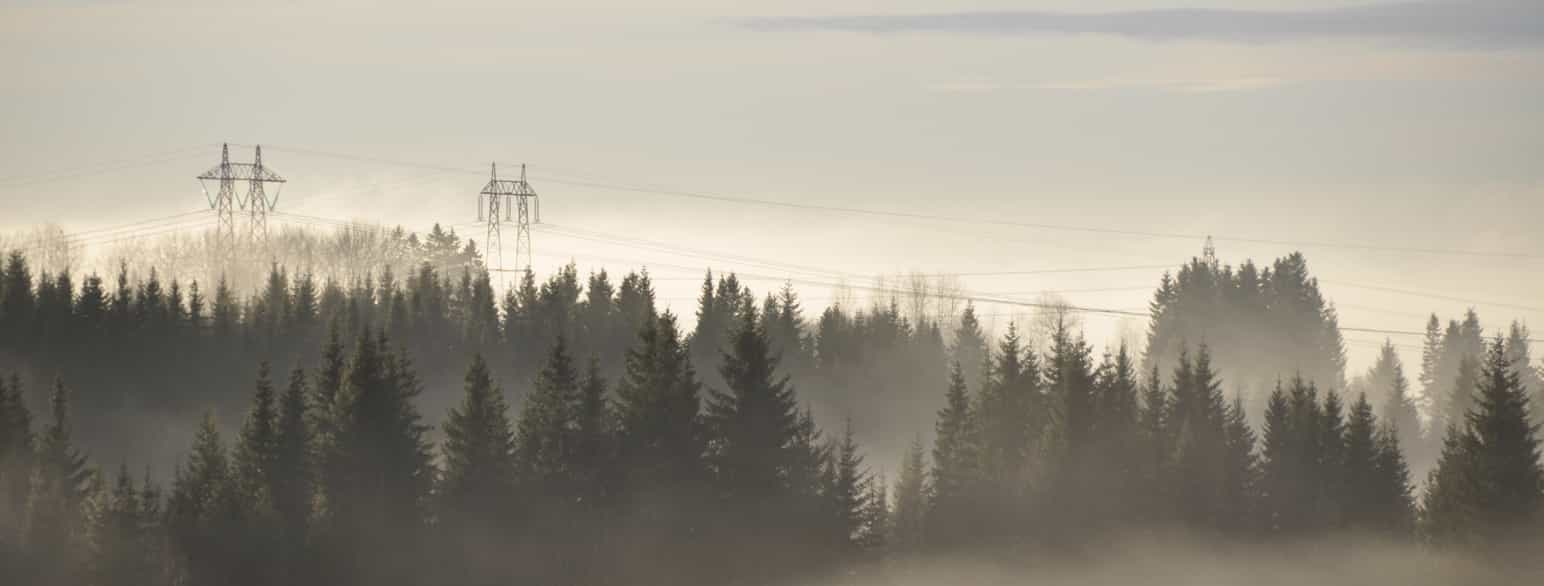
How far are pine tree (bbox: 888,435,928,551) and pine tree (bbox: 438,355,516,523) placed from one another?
73.4 feet

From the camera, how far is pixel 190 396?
165m

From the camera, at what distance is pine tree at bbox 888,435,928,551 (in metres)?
108

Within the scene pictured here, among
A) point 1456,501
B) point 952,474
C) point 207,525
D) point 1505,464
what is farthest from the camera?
point 952,474

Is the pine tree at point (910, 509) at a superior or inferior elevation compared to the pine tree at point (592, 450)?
inferior

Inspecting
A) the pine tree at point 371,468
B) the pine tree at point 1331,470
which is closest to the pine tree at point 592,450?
the pine tree at point 371,468

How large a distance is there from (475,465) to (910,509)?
85.6 feet

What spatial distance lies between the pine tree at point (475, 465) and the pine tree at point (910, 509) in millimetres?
22372

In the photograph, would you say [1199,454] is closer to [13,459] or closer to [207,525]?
[207,525]

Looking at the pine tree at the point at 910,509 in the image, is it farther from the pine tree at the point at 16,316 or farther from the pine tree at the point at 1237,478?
the pine tree at the point at 16,316

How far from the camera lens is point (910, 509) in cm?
11144

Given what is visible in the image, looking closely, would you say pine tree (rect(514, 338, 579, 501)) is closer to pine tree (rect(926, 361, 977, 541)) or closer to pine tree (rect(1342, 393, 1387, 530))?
pine tree (rect(926, 361, 977, 541))

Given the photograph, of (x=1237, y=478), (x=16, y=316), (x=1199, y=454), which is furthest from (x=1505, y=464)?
(x=16, y=316)

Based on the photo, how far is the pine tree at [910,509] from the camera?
108 meters

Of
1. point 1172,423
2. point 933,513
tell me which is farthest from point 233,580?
point 1172,423
